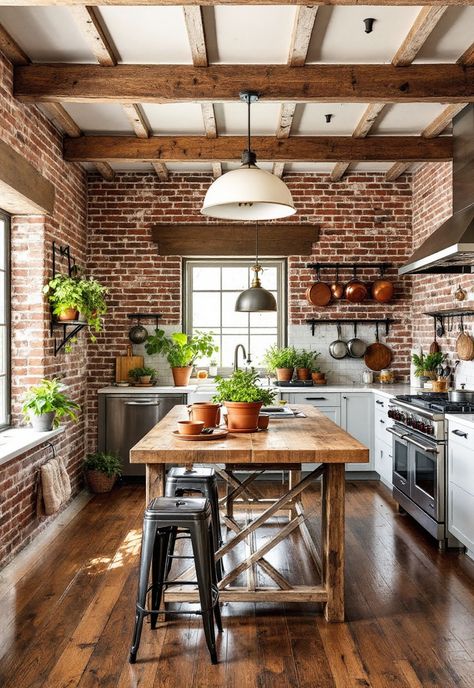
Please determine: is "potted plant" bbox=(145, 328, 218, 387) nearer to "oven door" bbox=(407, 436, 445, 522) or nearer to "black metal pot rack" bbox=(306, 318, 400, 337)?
"black metal pot rack" bbox=(306, 318, 400, 337)

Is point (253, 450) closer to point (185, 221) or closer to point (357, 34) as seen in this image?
point (357, 34)

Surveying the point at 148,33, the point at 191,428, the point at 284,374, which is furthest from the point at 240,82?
the point at 284,374

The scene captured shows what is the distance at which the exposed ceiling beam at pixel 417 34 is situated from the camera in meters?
3.52

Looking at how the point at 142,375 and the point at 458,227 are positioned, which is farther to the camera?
the point at 142,375

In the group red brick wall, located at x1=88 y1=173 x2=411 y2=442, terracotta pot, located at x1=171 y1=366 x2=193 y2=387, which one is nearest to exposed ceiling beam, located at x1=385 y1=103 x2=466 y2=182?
red brick wall, located at x1=88 y1=173 x2=411 y2=442

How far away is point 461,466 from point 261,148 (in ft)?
10.3

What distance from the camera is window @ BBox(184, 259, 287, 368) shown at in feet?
23.4

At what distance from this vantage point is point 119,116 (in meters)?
5.22

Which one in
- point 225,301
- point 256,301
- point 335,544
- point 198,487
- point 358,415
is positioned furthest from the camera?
point 225,301

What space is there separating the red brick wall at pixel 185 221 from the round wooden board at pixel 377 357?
0.11 meters

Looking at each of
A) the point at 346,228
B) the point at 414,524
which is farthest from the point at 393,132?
the point at 414,524

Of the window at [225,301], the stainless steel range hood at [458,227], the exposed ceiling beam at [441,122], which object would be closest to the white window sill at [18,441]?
the window at [225,301]

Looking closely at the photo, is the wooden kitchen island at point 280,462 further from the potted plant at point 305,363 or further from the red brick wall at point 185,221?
the red brick wall at point 185,221

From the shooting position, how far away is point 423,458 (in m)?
4.59
